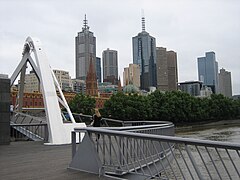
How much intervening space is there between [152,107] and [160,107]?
7.65 ft

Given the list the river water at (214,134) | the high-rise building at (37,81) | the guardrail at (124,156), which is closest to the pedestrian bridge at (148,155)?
the guardrail at (124,156)

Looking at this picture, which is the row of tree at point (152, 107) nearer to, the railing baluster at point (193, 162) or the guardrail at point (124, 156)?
the guardrail at point (124, 156)

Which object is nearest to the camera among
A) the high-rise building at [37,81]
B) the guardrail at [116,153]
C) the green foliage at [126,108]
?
the guardrail at [116,153]

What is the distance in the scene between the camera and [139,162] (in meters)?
6.84

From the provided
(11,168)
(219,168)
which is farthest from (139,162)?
(11,168)

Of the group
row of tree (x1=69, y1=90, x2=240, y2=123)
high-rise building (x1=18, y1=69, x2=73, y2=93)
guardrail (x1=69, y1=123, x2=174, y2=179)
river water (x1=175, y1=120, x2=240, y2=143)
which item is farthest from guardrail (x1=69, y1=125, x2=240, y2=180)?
high-rise building (x1=18, y1=69, x2=73, y2=93)

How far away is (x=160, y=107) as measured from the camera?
5797cm

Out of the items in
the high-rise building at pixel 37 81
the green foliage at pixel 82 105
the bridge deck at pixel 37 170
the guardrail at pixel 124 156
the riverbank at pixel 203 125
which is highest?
the high-rise building at pixel 37 81

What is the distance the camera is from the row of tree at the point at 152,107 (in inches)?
2083

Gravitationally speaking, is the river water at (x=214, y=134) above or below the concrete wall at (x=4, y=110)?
below

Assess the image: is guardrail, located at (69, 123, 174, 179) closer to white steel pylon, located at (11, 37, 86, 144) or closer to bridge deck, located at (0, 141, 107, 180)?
bridge deck, located at (0, 141, 107, 180)

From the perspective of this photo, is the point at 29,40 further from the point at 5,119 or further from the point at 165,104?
the point at 165,104

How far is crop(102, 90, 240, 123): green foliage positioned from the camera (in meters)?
52.8

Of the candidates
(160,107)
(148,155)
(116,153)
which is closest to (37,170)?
(116,153)
